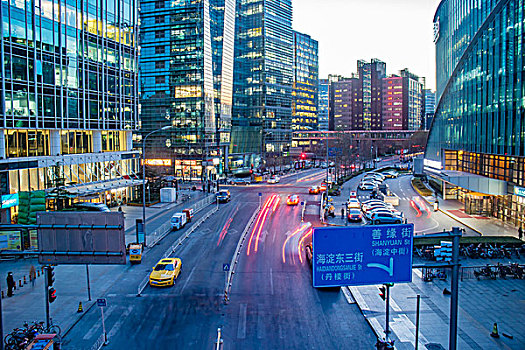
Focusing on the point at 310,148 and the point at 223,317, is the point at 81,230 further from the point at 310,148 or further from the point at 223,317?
the point at 310,148

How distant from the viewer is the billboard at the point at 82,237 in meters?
16.6

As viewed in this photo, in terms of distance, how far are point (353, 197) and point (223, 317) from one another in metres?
37.9

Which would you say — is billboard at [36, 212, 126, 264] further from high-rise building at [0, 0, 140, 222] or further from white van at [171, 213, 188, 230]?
white van at [171, 213, 188, 230]

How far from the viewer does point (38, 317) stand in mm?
21609

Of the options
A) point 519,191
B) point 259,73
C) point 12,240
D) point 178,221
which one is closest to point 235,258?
point 178,221

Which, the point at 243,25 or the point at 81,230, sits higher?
the point at 243,25

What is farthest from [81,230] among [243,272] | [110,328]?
[243,272]

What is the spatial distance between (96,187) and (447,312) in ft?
130

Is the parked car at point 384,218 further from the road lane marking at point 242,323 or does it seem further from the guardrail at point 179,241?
the road lane marking at point 242,323

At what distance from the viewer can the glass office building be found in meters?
39.6

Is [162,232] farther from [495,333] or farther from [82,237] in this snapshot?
[495,333]

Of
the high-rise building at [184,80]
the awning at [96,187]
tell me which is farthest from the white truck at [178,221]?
the high-rise building at [184,80]

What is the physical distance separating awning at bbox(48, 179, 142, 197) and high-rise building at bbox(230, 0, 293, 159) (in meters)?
62.5

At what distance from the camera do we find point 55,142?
46125mm
